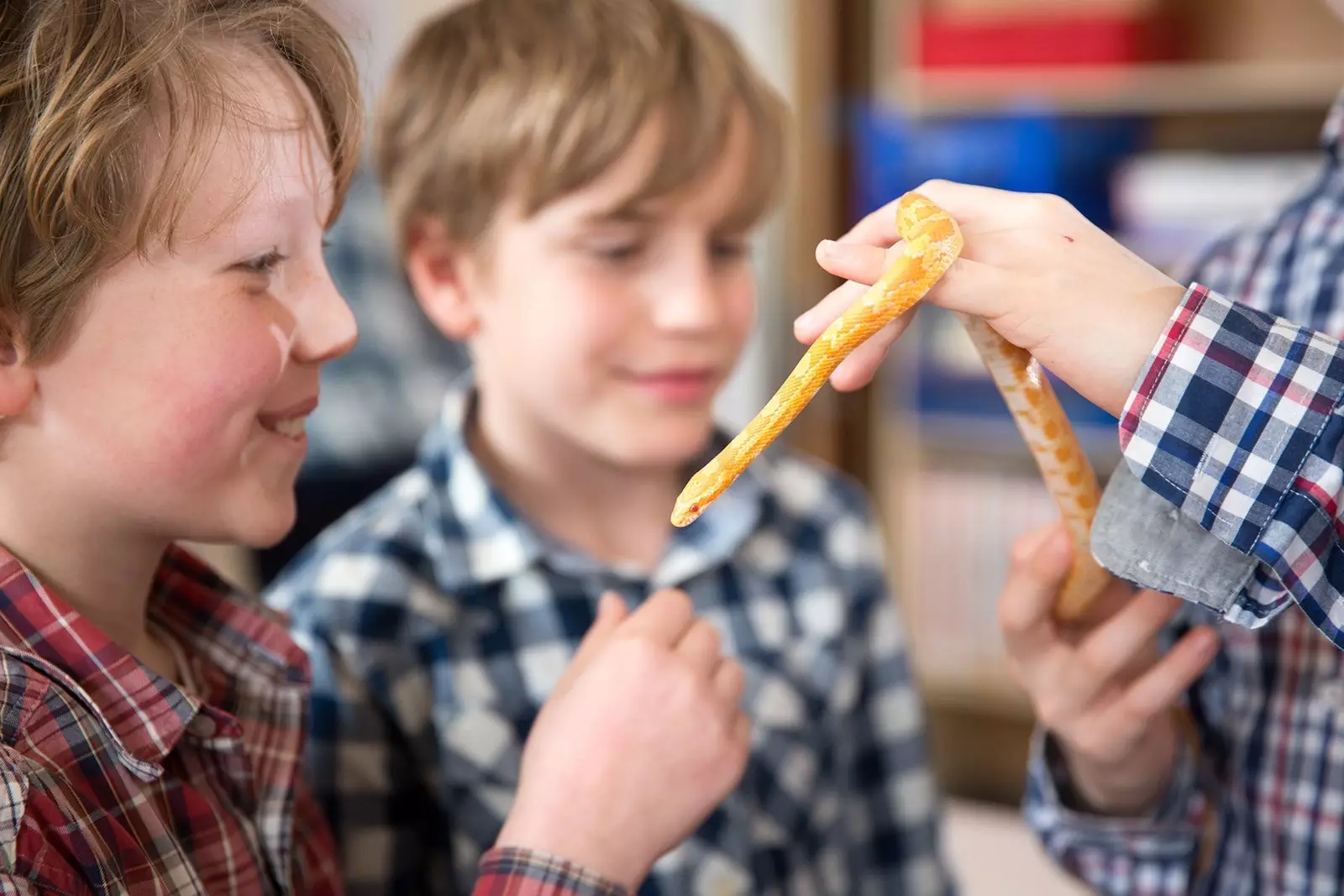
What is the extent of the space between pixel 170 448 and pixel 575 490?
1.56 ft

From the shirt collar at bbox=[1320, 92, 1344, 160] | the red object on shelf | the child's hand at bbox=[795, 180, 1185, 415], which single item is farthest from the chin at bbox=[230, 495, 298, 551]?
the red object on shelf

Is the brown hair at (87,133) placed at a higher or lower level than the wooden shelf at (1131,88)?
higher

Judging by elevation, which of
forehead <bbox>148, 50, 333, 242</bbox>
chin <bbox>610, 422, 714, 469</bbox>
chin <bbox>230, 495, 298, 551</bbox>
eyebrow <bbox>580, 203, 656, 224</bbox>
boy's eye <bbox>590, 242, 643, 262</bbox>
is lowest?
chin <bbox>610, 422, 714, 469</bbox>

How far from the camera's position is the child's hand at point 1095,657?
796mm

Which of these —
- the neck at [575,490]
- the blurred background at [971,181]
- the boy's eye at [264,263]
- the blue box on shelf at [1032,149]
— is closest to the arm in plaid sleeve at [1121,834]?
the neck at [575,490]

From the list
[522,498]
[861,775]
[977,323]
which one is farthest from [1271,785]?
[522,498]

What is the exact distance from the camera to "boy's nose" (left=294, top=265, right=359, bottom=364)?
0.66 metres

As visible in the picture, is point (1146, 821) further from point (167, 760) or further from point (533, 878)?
point (167, 760)

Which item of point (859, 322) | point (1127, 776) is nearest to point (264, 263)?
point (859, 322)

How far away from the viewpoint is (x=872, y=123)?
2.47 m

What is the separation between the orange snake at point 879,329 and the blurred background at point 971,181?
1.53m

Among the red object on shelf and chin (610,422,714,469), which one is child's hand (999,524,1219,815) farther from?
the red object on shelf

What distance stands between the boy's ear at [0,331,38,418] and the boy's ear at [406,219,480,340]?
1.48 ft

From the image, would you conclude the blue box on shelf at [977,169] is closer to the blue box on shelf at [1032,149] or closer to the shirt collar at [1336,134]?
the blue box on shelf at [1032,149]
